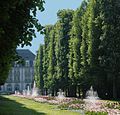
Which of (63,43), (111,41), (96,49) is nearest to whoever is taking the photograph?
(111,41)

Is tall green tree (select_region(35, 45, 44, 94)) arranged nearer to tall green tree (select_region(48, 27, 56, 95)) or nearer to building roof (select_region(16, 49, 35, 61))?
tall green tree (select_region(48, 27, 56, 95))

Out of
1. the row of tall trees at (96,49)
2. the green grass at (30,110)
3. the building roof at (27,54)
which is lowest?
the green grass at (30,110)

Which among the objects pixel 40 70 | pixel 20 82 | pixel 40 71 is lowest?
pixel 40 71

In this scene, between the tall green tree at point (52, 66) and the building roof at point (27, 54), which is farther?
the building roof at point (27, 54)

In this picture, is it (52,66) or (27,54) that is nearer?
(52,66)

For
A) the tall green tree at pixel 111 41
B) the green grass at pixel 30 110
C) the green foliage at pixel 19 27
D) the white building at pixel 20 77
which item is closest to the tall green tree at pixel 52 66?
the tall green tree at pixel 111 41

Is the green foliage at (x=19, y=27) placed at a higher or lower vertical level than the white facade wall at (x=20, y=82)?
lower

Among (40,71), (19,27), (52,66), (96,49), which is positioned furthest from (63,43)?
(19,27)

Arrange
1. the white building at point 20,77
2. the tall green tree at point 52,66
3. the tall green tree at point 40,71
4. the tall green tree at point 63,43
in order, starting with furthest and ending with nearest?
the white building at point 20,77
the tall green tree at point 40,71
the tall green tree at point 52,66
the tall green tree at point 63,43

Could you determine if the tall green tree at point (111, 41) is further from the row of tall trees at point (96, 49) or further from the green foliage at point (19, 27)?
the green foliage at point (19, 27)

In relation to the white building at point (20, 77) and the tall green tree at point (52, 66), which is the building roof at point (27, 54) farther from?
the tall green tree at point (52, 66)

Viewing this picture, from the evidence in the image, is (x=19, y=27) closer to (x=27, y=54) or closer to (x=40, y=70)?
(x=40, y=70)

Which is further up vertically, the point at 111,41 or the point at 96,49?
the point at 111,41

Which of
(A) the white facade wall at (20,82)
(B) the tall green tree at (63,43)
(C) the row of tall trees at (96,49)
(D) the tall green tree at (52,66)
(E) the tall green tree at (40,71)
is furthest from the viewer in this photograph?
(A) the white facade wall at (20,82)
